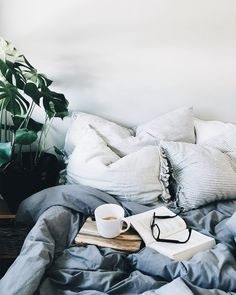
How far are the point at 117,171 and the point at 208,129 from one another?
0.64m

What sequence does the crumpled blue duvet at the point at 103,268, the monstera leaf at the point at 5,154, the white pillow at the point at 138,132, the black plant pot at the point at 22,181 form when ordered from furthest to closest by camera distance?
the white pillow at the point at 138,132 → the black plant pot at the point at 22,181 → the monstera leaf at the point at 5,154 → the crumpled blue duvet at the point at 103,268

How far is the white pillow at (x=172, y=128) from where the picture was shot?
1823mm

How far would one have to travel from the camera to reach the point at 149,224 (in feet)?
4.46

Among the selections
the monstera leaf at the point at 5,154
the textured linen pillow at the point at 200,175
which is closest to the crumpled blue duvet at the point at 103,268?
the textured linen pillow at the point at 200,175

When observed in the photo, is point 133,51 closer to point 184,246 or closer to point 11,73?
point 11,73

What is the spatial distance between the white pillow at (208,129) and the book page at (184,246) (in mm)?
690

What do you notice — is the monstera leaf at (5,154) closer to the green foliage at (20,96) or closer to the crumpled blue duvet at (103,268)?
the green foliage at (20,96)

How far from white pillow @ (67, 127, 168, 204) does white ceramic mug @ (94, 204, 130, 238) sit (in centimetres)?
21

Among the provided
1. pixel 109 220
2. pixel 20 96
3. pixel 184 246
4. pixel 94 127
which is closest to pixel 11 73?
pixel 20 96

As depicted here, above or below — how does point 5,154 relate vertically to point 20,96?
below

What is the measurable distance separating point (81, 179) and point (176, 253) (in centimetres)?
63

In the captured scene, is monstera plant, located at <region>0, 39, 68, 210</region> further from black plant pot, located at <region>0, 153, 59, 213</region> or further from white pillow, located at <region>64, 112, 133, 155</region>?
white pillow, located at <region>64, 112, 133, 155</region>

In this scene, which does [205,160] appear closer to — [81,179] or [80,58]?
[81,179]

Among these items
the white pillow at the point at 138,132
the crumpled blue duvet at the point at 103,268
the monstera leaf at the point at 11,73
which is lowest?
the crumpled blue duvet at the point at 103,268
